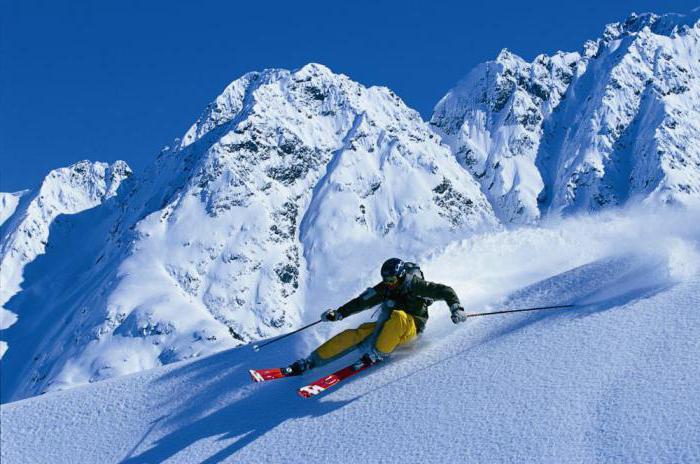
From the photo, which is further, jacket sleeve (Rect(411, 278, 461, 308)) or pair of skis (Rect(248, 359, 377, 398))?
jacket sleeve (Rect(411, 278, 461, 308))

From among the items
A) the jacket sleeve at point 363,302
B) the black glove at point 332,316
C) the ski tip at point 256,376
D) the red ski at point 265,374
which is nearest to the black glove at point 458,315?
the jacket sleeve at point 363,302

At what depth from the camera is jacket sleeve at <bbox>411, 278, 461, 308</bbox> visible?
10477mm

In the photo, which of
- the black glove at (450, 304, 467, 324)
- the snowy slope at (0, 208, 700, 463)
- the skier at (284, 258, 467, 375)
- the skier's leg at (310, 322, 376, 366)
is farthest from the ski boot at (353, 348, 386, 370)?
the black glove at (450, 304, 467, 324)

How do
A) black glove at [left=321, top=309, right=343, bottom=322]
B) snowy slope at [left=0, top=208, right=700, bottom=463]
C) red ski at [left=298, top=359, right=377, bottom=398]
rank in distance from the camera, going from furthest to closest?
black glove at [left=321, top=309, right=343, bottom=322] < red ski at [left=298, top=359, right=377, bottom=398] < snowy slope at [left=0, top=208, right=700, bottom=463]

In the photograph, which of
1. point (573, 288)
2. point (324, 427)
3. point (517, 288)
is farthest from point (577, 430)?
point (517, 288)

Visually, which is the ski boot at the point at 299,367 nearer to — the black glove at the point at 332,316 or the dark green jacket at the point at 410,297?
the black glove at the point at 332,316

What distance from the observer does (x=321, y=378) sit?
1017 cm

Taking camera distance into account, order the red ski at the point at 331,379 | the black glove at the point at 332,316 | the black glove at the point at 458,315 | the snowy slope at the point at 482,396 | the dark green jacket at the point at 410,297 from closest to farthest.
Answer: the snowy slope at the point at 482,396 → the red ski at the point at 331,379 → the black glove at the point at 458,315 → the dark green jacket at the point at 410,297 → the black glove at the point at 332,316

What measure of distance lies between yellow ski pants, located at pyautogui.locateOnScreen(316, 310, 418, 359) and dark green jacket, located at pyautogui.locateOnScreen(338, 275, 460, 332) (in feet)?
0.87

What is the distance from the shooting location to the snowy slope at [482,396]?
25.0 ft

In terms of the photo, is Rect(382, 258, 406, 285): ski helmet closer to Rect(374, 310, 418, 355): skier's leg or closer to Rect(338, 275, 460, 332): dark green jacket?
Rect(338, 275, 460, 332): dark green jacket

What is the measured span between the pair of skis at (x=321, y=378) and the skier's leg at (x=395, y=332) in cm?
25

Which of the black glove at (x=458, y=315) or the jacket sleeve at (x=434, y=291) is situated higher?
the jacket sleeve at (x=434, y=291)

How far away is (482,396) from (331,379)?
2.05m
